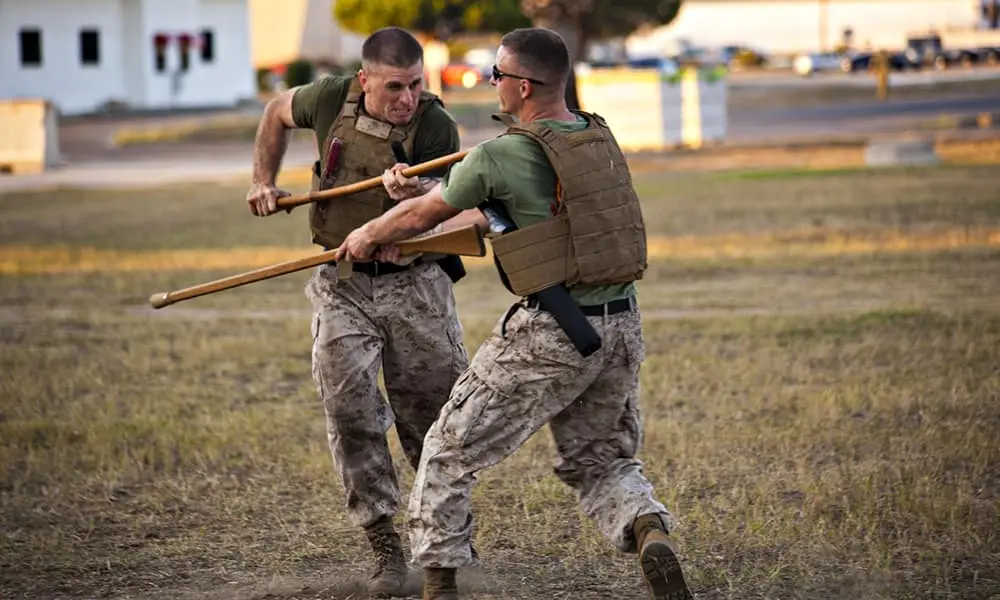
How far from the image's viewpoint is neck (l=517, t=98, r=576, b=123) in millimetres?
5207

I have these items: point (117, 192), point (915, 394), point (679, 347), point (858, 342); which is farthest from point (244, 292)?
point (117, 192)

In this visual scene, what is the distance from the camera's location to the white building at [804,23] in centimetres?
9762

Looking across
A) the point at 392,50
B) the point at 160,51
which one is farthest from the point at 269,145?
the point at 160,51

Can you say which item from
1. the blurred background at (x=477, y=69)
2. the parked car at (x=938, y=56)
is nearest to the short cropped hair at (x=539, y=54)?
the blurred background at (x=477, y=69)

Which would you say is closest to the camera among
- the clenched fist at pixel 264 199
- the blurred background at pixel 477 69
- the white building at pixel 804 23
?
the clenched fist at pixel 264 199

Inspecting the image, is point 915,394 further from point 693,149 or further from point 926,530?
point 693,149

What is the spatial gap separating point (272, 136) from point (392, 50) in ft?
2.32

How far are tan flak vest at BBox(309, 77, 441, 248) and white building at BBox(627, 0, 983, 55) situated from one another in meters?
89.6

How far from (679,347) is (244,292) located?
531cm

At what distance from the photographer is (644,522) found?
5316 mm

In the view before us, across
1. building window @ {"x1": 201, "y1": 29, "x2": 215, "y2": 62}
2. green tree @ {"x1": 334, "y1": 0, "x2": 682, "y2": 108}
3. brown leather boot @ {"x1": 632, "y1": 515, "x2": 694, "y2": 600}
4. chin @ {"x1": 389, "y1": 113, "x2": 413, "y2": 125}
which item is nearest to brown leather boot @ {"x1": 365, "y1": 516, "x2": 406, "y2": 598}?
brown leather boot @ {"x1": 632, "y1": 515, "x2": 694, "y2": 600}

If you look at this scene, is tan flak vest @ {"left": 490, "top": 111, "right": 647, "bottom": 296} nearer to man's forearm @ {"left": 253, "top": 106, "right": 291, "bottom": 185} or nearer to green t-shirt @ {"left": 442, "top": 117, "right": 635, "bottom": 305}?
green t-shirt @ {"left": 442, "top": 117, "right": 635, "bottom": 305}

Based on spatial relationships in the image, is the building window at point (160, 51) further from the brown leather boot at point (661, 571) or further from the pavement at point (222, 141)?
the brown leather boot at point (661, 571)

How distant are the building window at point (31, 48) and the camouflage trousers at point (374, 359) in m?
50.2
